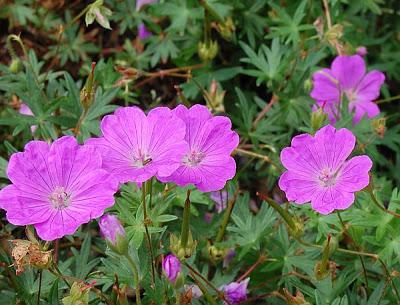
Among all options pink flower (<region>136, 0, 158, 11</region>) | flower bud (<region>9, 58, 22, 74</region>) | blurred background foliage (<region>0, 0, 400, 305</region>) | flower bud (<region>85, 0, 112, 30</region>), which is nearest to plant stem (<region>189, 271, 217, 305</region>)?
blurred background foliage (<region>0, 0, 400, 305</region>)

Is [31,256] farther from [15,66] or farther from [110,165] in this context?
[15,66]

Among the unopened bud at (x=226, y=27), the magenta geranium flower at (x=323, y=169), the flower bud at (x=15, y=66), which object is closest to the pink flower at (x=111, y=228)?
the magenta geranium flower at (x=323, y=169)

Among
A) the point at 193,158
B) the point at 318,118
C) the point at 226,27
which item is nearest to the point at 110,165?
the point at 193,158

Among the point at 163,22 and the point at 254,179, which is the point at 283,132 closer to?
the point at 254,179

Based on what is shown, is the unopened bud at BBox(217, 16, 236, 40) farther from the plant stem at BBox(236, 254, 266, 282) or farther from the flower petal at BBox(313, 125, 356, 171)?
the flower petal at BBox(313, 125, 356, 171)

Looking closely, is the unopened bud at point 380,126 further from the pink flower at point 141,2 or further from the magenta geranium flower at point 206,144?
the pink flower at point 141,2

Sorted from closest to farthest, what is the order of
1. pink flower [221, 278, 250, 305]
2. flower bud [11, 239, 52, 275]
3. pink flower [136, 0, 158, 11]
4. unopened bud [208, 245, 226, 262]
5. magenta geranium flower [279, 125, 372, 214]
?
flower bud [11, 239, 52, 275] < magenta geranium flower [279, 125, 372, 214] < pink flower [221, 278, 250, 305] < unopened bud [208, 245, 226, 262] < pink flower [136, 0, 158, 11]

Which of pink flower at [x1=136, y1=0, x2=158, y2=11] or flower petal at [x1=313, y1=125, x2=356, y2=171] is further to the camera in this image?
pink flower at [x1=136, y1=0, x2=158, y2=11]
